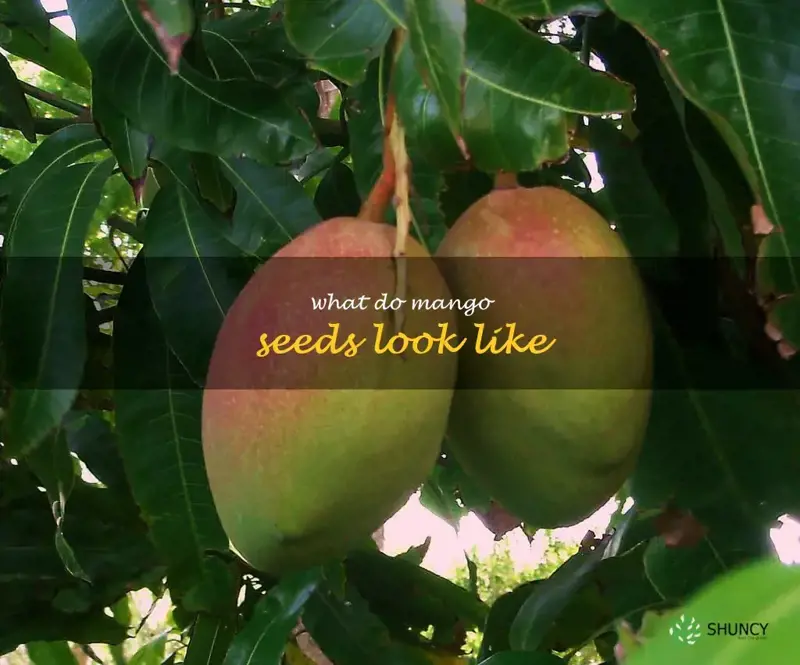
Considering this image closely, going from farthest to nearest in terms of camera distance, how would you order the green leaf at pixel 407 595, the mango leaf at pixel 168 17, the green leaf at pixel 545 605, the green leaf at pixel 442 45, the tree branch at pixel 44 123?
the green leaf at pixel 407 595 → the tree branch at pixel 44 123 → the green leaf at pixel 545 605 → the mango leaf at pixel 168 17 → the green leaf at pixel 442 45

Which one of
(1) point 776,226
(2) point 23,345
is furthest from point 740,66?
(2) point 23,345

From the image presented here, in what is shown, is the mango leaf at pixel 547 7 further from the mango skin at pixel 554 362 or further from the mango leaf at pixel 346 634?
the mango leaf at pixel 346 634

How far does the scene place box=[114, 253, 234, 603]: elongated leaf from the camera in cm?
61

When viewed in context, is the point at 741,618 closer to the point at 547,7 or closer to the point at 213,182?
the point at 547,7

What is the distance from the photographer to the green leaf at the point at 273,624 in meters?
0.73

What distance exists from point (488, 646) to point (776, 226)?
0.60 m

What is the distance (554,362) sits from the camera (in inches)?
14.9

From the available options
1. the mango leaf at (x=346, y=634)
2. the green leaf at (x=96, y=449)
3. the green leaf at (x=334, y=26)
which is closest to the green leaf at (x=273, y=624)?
the mango leaf at (x=346, y=634)

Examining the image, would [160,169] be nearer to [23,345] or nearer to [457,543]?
[23,345]

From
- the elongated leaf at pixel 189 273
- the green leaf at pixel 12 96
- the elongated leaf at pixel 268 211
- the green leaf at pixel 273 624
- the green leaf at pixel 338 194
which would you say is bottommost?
the green leaf at pixel 273 624

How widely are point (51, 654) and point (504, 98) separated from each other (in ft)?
3.26

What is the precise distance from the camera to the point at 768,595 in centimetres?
24

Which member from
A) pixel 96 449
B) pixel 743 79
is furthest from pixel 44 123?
pixel 743 79

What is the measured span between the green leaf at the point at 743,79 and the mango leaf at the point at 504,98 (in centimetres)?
3
